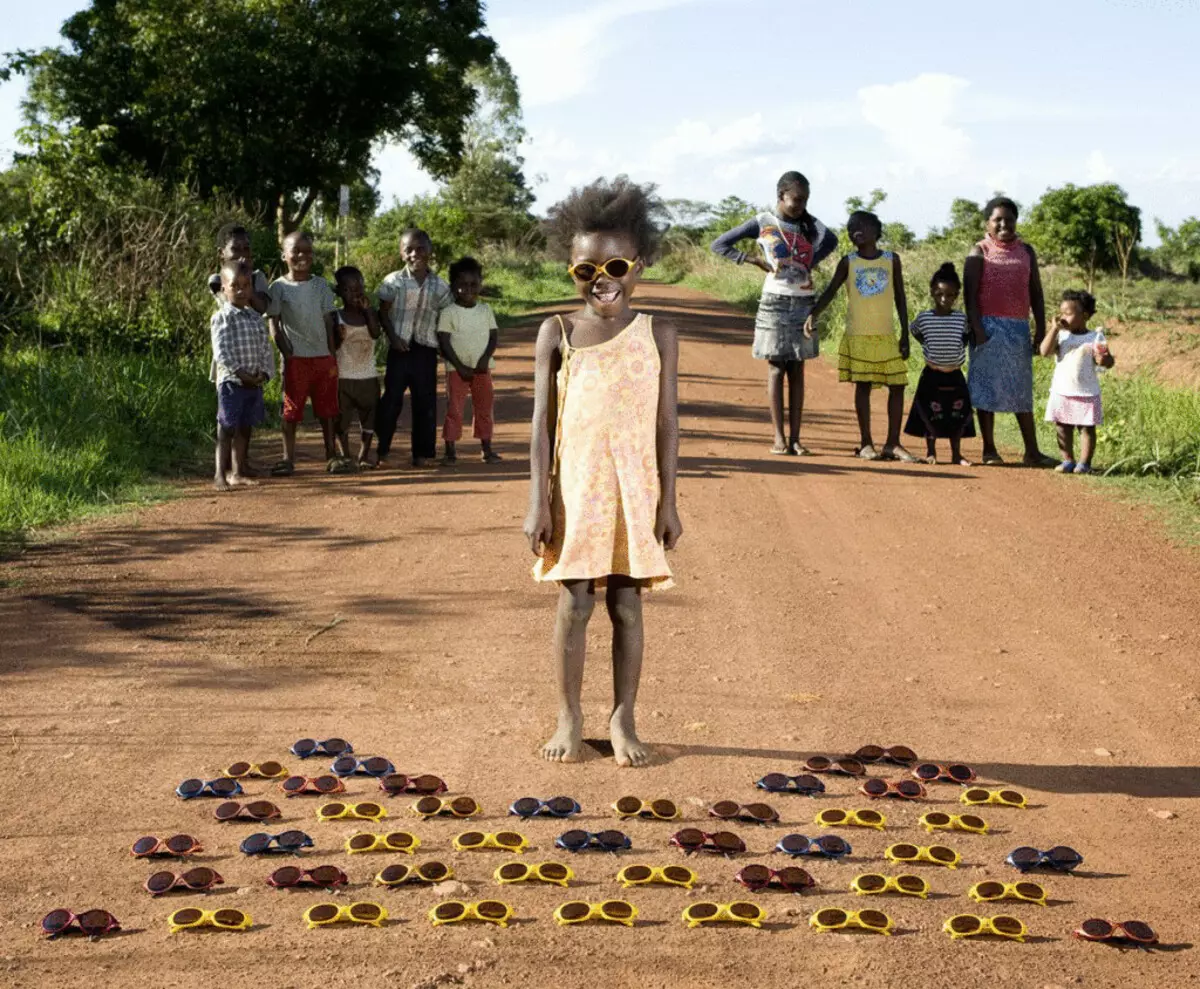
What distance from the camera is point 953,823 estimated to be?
4371 millimetres

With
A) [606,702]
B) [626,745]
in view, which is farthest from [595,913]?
[606,702]

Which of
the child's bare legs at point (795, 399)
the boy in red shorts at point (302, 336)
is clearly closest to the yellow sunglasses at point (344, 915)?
the boy in red shorts at point (302, 336)

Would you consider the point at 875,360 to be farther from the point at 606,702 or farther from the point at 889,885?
the point at 889,885

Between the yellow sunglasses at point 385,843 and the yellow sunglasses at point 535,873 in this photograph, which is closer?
the yellow sunglasses at point 535,873

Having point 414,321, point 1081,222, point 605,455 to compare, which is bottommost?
point 605,455

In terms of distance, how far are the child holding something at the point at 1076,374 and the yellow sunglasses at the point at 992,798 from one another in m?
6.25

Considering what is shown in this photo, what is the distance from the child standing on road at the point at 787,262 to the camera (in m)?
10.4

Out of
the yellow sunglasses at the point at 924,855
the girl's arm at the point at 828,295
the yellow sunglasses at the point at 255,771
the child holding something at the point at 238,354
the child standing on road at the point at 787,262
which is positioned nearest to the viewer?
the yellow sunglasses at the point at 924,855

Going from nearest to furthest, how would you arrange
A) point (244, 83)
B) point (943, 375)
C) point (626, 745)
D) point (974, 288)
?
point (626, 745)
point (974, 288)
point (943, 375)
point (244, 83)

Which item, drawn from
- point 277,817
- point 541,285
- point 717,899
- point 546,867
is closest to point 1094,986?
point 717,899

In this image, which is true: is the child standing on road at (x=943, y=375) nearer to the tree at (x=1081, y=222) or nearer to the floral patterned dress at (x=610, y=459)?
the floral patterned dress at (x=610, y=459)

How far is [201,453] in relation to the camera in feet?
36.7

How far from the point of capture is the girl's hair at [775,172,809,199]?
1037cm

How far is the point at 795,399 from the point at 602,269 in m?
6.27
